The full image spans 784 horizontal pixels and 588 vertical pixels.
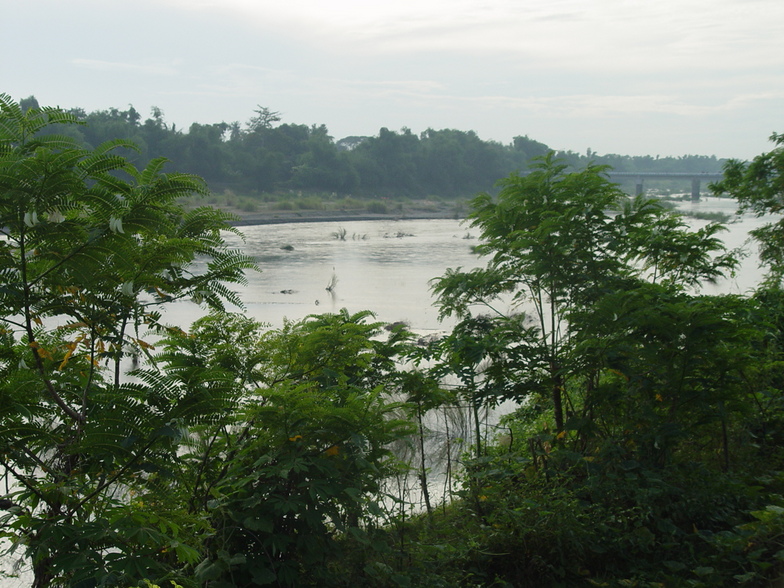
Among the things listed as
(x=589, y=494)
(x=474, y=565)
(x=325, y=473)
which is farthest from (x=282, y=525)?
(x=589, y=494)

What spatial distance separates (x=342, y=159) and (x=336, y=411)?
36.7 m

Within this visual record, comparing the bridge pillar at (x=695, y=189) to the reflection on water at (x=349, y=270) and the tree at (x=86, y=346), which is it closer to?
the reflection on water at (x=349, y=270)

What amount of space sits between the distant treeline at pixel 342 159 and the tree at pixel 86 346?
92.0 ft

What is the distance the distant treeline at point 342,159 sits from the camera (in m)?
31.8

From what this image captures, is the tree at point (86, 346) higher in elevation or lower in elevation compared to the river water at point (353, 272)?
higher

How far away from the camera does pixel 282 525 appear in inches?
81.8

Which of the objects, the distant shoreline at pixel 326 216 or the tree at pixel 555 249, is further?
the distant shoreline at pixel 326 216

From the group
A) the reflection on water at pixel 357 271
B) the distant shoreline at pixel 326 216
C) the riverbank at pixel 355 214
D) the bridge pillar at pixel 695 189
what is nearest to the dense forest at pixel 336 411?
the reflection on water at pixel 357 271

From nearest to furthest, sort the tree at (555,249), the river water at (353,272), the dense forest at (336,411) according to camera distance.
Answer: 1. the dense forest at (336,411)
2. the tree at (555,249)
3. the river water at (353,272)

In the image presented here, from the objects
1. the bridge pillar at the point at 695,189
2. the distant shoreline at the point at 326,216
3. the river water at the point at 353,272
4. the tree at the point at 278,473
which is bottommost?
the river water at the point at 353,272

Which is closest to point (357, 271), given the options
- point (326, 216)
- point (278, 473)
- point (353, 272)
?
point (353, 272)

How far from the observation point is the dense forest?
1.82 metres

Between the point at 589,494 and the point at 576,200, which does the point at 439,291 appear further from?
the point at 589,494

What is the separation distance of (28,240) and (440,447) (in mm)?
3108
